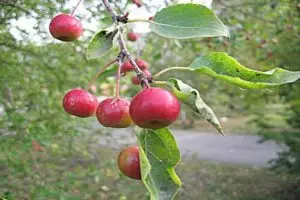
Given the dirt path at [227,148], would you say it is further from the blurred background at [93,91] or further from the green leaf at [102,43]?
the green leaf at [102,43]

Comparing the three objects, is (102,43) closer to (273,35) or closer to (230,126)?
(273,35)

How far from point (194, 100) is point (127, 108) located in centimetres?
25

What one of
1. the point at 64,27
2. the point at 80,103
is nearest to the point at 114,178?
the point at 64,27

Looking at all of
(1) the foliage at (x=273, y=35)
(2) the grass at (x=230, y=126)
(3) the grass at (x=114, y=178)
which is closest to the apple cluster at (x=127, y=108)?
(3) the grass at (x=114, y=178)

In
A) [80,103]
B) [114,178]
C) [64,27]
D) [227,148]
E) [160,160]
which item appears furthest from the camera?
[227,148]

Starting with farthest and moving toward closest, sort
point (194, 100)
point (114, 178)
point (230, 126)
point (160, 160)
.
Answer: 1. point (230, 126)
2. point (114, 178)
3. point (160, 160)
4. point (194, 100)

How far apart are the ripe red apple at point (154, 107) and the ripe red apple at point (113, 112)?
0.14 meters

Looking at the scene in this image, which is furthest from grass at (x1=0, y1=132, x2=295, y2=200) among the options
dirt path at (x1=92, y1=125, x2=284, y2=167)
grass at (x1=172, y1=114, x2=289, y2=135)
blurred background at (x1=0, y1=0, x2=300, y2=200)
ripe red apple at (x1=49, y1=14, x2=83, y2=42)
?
grass at (x1=172, y1=114, x2=289, y2=135)

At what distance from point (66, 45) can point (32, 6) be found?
794 millimetres

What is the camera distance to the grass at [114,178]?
4.67 meters

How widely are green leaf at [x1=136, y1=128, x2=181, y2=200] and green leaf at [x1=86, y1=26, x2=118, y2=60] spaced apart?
214mm

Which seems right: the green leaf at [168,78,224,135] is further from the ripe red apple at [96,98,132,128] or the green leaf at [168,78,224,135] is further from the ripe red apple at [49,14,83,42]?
the ripe red apple at [49,14,83,42]

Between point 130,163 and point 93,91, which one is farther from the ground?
point 130,163

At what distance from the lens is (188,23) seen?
3.20 feet
